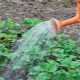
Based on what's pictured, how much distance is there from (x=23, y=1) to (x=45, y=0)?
9.7 inches

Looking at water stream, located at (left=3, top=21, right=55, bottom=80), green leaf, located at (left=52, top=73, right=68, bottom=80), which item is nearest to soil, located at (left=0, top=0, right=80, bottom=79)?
water stream, located at (left=3, top=21, right=55, bottom=80)

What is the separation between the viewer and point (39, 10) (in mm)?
4016

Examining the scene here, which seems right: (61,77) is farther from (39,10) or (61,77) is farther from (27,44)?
(39,10)

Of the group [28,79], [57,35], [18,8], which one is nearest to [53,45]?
[57,35]

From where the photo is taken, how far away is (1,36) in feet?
11.1

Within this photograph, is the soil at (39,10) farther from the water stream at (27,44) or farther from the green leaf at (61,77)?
the green leaf at (61,77)

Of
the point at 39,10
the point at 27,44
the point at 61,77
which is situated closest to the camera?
the point at 61,77

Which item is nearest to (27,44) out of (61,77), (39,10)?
(61,77)

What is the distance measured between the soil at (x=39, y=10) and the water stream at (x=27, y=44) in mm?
391

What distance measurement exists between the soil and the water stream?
39cm

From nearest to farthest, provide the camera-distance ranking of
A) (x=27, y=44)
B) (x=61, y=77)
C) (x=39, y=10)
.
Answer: (x=61, y=77)
(x=27, y=44)
(x=39, y=10)

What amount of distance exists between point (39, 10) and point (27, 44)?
862 mm

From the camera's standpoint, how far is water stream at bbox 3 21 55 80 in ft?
10.1

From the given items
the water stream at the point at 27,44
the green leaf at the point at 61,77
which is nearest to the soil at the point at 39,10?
the water stream at the point at 27,44
